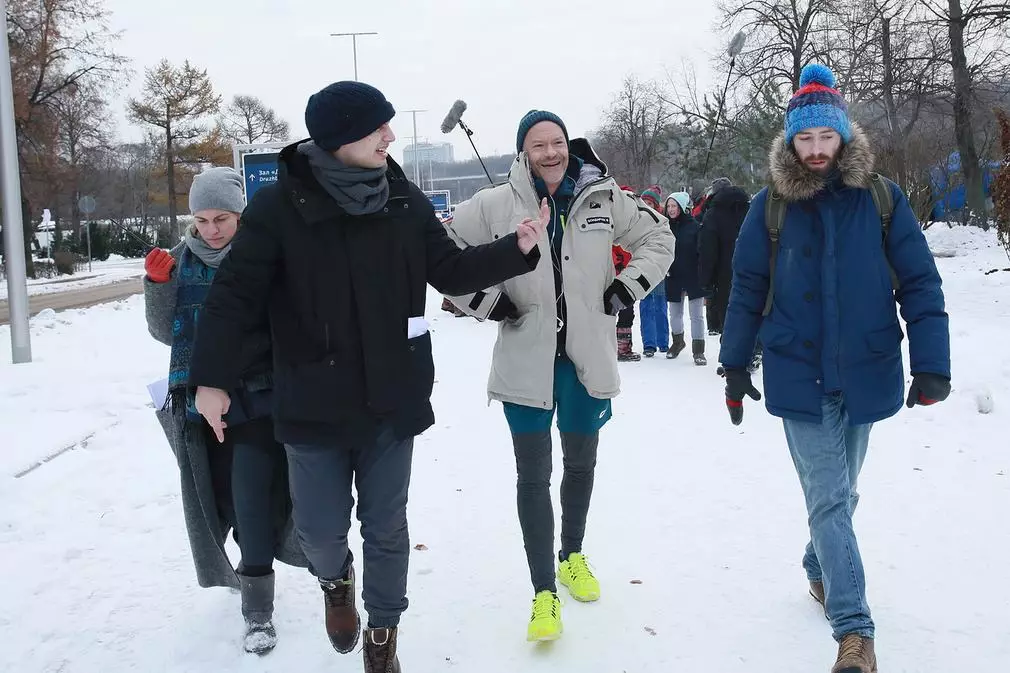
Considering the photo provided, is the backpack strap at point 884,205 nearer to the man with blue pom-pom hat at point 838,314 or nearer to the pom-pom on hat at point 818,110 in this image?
the man with blue pom-pom hat at point 838,314

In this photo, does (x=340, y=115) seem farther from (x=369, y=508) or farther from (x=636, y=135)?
(x=636, y=135)

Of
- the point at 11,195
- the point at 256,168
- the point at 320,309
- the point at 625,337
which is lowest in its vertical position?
the point at 625,337

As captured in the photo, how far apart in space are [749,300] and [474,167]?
139588 millimetres

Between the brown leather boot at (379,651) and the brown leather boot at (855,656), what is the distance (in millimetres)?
1432

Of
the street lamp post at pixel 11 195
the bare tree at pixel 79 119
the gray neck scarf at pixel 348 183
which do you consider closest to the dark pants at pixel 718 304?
the gray neck scarf at pixel 348 183

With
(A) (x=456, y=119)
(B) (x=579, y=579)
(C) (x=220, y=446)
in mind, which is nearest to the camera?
(C) (x=220, y=446)

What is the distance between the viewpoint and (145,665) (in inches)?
121

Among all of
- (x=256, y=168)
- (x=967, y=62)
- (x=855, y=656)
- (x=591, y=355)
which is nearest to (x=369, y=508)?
(x=591, y=355)

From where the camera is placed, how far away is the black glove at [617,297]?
3439 millimetres

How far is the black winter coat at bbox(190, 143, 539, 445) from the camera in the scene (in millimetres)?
2689

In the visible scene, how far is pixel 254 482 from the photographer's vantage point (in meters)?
3.21

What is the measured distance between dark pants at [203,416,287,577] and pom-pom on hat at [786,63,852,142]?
7.11 feet

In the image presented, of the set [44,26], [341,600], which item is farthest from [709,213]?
[44,26]

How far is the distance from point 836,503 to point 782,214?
1.00m
